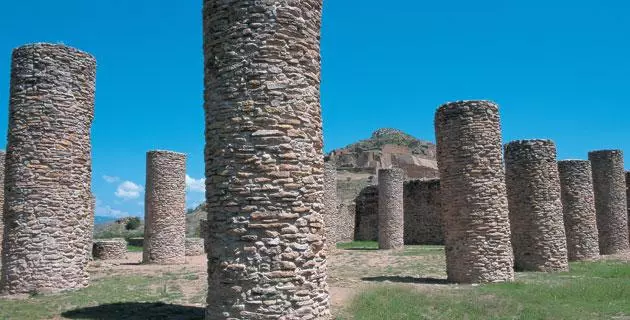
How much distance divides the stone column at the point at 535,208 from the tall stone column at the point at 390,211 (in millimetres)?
10358

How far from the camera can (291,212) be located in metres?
7.68

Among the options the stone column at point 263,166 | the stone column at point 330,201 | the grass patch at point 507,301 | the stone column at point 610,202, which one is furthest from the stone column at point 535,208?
the stone column at point 263,166

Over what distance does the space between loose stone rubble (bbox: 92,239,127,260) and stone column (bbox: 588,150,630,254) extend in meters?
22.6

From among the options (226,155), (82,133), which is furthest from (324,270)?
Answer: (82,133)

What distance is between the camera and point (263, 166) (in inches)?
302

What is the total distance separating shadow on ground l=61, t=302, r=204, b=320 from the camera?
1045cm

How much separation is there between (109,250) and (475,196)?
61.6 feet

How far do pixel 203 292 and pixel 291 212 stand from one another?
22.7 ft

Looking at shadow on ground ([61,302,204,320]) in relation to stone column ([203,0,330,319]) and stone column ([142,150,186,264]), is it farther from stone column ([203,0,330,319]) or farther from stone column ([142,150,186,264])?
stone column ([142,150,186,264])

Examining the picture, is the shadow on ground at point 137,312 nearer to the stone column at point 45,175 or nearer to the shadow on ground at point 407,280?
the stone column at point 45,175

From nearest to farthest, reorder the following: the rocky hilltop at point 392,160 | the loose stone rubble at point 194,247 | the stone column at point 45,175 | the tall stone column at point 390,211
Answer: the stone column at point 45,175 < the loose stone rubble at point 194,247 < the tall stone column at point 390,211 < the rocky hilltop at point 392,160

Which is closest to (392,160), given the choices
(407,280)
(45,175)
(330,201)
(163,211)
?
(330,201)

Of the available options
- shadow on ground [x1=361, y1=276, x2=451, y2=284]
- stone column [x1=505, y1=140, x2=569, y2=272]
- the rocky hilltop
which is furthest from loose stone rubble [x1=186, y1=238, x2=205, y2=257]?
the rocky hilltop

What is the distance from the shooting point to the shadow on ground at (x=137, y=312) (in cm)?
1045
